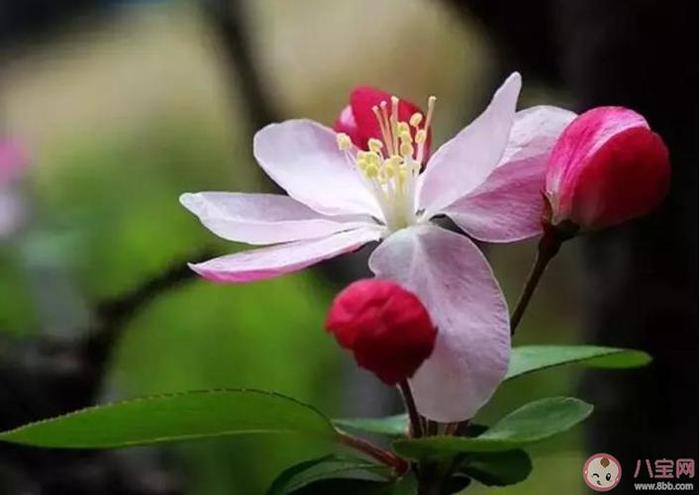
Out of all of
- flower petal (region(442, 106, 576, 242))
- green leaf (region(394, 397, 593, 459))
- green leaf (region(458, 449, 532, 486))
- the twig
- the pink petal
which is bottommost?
green leaf (region(458, 449, 532, 486))

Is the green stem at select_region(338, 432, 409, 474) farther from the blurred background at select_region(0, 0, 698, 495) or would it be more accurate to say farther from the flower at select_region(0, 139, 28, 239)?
the flower at select_region(0, 139, 28, 239)

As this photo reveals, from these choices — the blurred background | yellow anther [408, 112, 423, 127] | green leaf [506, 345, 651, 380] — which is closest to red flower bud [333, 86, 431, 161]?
yellow anther [408, 112, 423, 127]

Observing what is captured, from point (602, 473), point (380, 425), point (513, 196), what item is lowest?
point (602, 473)

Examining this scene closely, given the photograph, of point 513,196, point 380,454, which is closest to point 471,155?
point 513,196

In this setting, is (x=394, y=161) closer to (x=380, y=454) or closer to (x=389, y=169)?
(x=389, y=169)

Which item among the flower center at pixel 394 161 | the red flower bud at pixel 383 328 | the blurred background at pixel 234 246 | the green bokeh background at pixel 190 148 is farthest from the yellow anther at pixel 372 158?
the green bokeh background at pixel 190 148

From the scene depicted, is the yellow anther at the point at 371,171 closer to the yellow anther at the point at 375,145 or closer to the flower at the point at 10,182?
the yellow anther at the point at 375,145
